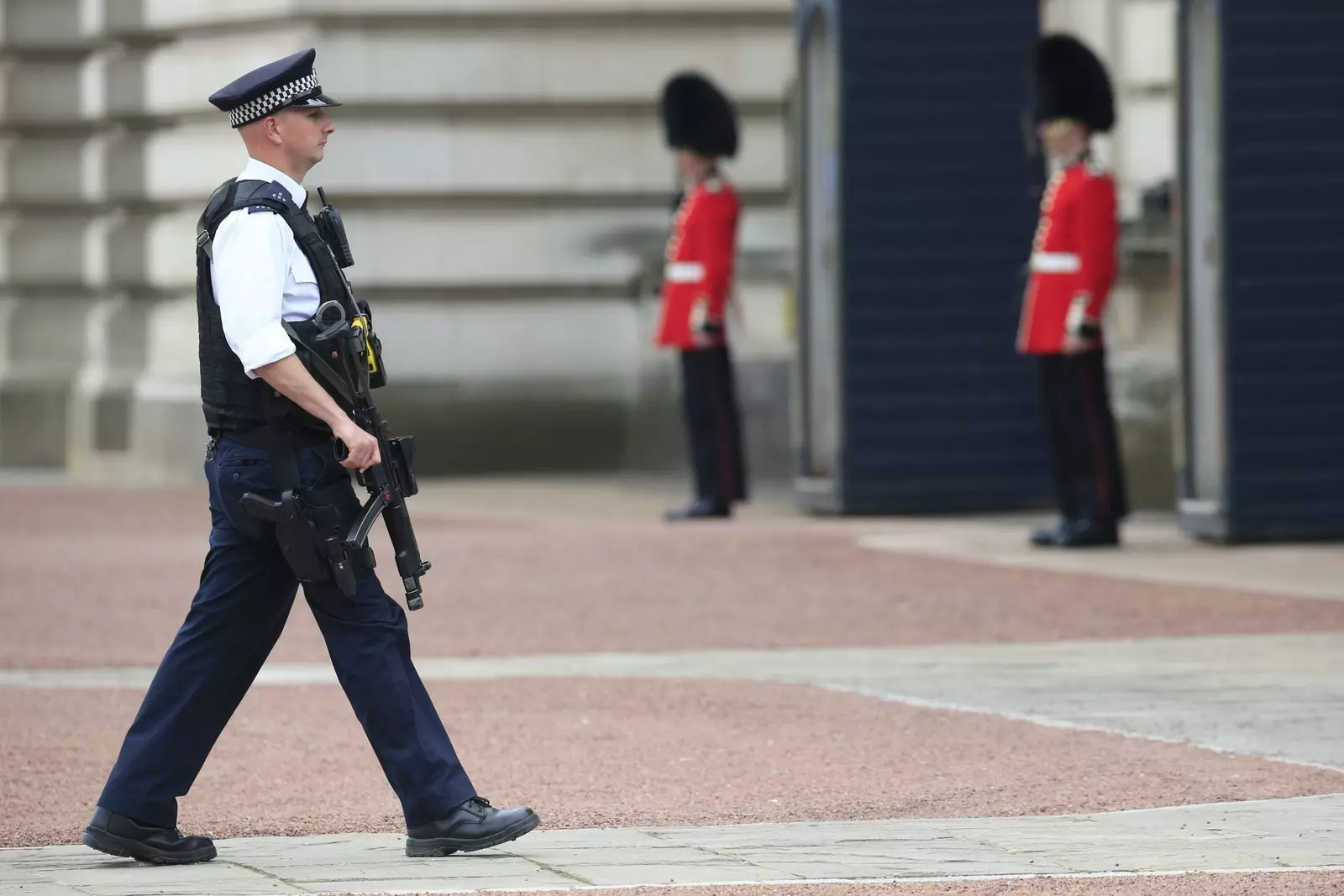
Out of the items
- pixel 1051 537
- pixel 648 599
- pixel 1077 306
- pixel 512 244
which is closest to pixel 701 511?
pixel 1051 537

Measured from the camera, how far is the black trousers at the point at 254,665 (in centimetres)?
570

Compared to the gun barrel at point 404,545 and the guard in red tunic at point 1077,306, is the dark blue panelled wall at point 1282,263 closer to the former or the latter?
the guard in red tunic at point 1077,306

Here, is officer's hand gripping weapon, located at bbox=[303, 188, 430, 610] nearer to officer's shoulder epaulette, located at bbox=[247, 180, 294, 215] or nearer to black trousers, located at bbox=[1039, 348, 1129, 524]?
officer's shoulder epaulette, located at bbox=[247, 180, 294, 215]

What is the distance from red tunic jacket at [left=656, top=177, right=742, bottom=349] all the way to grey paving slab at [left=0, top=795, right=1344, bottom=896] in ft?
26.5

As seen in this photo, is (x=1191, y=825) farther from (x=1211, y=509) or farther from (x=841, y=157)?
(x=841, y=157)

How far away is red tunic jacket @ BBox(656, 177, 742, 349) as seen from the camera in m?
14.0

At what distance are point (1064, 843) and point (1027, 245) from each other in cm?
857

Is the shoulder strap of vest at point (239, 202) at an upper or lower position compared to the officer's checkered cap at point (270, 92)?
lower

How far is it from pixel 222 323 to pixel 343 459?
336 mm

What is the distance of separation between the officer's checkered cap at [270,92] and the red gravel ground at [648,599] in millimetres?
3612

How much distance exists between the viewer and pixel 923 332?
14047 mm

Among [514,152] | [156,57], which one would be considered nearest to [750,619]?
[514,152]

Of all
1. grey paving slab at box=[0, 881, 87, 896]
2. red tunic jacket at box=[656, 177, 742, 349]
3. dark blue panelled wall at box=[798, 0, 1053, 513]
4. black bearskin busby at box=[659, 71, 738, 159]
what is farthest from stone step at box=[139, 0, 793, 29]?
grey paving slab at box=[0, 881, 87, 896]

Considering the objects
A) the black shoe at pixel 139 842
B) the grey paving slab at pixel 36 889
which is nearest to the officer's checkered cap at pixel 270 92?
the black shoe at pixel 139 842
